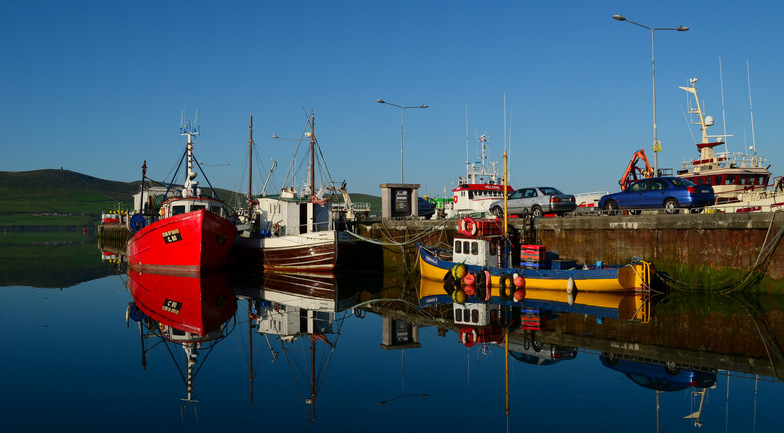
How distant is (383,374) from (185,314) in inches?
399

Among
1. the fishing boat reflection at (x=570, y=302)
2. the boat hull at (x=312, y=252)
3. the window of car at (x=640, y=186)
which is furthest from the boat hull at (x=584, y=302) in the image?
the boat hull at (x=312, y=252)

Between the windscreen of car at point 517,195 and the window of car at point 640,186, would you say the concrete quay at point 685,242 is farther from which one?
the windscreen of car at point 517,195

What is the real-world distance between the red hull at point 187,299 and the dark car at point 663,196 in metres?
17.4

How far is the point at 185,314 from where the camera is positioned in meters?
20.5

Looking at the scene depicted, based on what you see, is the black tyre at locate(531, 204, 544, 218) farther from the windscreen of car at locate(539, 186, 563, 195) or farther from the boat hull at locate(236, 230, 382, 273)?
the boat hull at locate(236, 230, 382, 273)

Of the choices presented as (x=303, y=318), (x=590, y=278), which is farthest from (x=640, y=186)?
(x=303, y=318)

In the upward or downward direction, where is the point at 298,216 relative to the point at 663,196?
downward

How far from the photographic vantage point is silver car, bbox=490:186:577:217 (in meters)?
30.3

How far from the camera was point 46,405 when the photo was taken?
10.7 meters

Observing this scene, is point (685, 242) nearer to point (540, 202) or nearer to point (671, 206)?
point (671, 206)

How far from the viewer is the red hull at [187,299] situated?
19203 millimetres

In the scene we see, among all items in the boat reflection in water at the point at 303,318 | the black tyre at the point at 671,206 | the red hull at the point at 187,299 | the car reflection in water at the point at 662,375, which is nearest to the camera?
the car reflection in water at the point at 662,375

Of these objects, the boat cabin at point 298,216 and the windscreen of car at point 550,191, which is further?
the boat cabin at point 298,216

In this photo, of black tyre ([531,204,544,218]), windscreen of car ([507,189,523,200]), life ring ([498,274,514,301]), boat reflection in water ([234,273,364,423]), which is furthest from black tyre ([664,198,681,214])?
boat reflection in water ([234,273,364,423])
